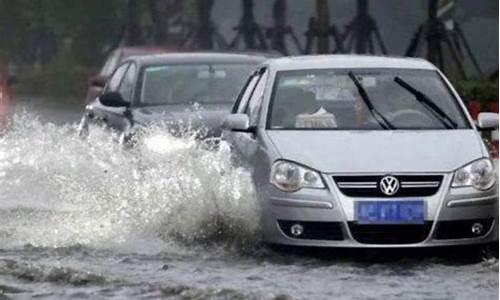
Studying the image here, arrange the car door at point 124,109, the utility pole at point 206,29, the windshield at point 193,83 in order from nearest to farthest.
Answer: the car door at point 124,109 < the windshield at point 193,83 < the utility pole at point 206,29

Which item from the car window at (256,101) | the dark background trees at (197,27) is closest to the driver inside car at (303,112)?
the car window at (256,101)

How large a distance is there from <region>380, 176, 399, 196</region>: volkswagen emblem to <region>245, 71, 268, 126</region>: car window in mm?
1533

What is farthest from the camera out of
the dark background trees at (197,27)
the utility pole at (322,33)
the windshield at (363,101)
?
the dark background trees at (197,27)

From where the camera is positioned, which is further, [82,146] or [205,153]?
[82,146]

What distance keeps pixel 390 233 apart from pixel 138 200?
109 inches

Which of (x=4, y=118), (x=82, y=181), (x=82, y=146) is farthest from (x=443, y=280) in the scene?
(x=4, y=118)

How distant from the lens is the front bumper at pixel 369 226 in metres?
11.5

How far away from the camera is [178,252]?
12.3 metres

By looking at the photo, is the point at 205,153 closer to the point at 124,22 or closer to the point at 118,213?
the point at 118,213

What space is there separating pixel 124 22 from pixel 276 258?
3033 centimetres

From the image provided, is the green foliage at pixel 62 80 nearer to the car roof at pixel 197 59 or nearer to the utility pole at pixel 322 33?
the utility pole at pixel 322 33

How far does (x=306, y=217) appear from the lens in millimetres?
11562

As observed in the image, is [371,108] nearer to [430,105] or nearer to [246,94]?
[430,105]

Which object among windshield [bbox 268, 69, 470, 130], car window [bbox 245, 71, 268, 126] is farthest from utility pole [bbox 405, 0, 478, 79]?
windshield [bbox 268, 69, 470, 130]
